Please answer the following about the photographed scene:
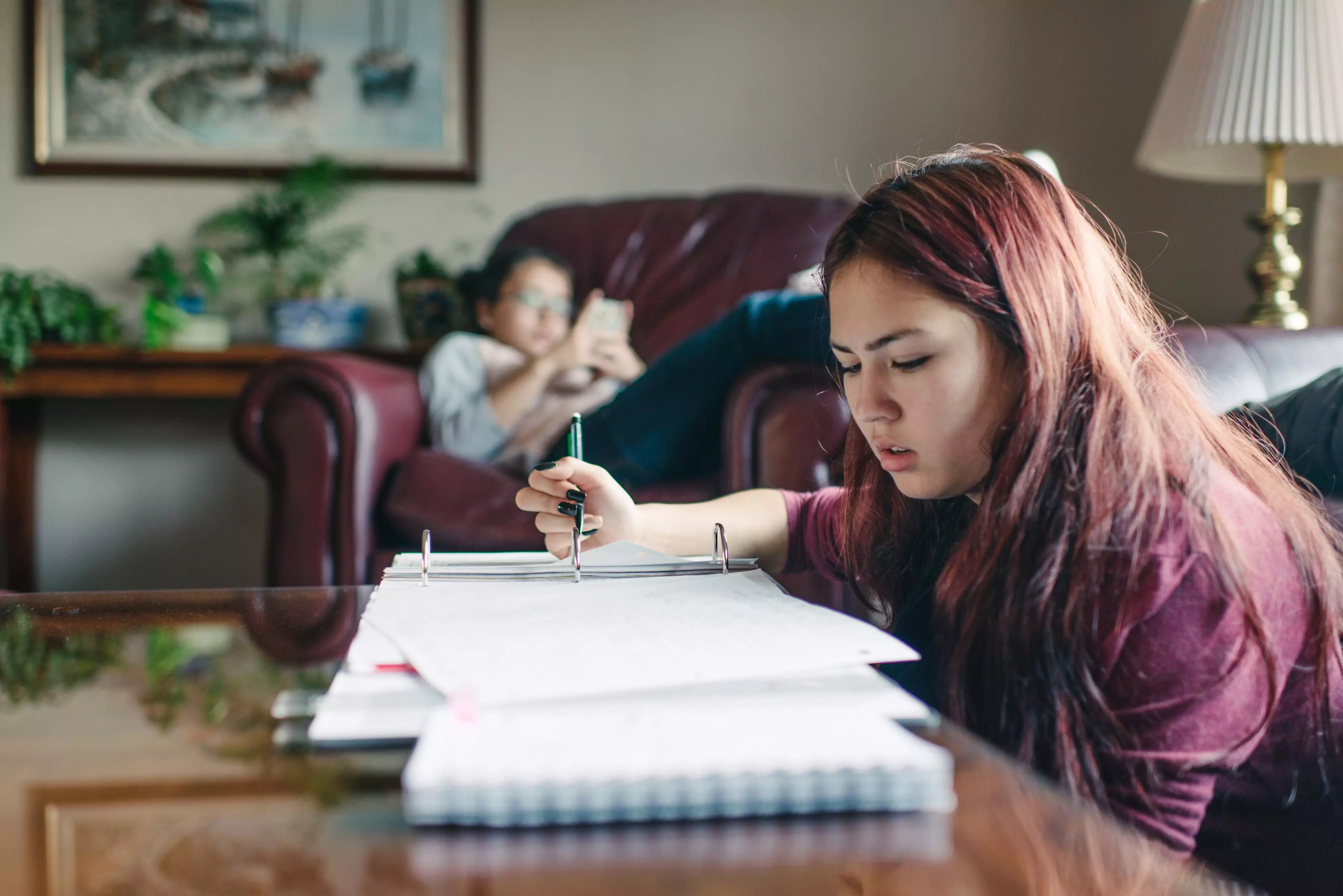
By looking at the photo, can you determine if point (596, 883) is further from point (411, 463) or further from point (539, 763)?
point (411, 463)

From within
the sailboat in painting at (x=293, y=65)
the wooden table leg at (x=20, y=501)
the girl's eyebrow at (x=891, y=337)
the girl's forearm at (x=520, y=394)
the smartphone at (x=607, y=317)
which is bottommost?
the wooden table leg at (x=20, y=501)

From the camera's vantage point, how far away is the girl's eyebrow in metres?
0.66

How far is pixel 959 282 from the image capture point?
65 centimetres

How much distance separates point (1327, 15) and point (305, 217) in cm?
212

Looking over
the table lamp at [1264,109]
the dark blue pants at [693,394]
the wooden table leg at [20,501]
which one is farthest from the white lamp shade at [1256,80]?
the wooden table leg at [20,501]

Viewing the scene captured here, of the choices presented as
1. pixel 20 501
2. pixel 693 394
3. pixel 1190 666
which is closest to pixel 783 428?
pixel 693 394

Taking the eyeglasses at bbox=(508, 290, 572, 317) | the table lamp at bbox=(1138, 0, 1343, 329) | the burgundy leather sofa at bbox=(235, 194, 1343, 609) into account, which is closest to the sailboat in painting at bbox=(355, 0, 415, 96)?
the eyeglasses at bbox=(508, 290, 572, 317)

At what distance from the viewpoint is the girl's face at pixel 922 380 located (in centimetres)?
66

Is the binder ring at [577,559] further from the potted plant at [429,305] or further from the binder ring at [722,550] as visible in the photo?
the potted plant at [429,305]

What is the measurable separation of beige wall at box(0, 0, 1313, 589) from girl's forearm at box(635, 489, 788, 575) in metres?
1.99

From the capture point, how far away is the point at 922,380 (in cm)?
67

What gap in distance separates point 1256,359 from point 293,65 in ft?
7.51

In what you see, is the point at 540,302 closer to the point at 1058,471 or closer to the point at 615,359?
the point at 615,359

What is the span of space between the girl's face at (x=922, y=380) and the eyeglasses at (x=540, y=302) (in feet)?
4.83
